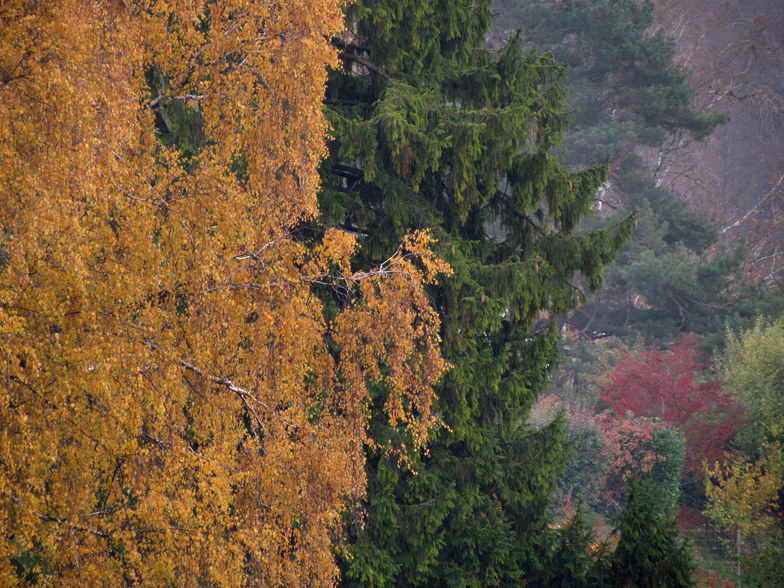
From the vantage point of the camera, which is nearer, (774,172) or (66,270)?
(66,270)

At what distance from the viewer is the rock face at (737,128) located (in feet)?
133

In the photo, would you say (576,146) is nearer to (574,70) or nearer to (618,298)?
(574,70)

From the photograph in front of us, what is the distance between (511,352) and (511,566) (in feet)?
8.75

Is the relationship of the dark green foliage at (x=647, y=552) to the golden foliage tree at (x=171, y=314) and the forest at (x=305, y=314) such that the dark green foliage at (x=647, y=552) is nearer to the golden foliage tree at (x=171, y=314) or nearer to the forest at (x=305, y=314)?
the forest at (x=305, y=314)

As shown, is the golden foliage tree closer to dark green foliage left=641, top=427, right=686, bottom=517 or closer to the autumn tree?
the autumn tree

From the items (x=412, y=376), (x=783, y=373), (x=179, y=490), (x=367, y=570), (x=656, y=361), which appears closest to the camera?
(x=179, y=490)

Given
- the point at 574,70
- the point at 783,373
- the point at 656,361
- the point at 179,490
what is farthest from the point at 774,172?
the point at 179,490

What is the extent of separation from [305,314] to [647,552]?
582cm

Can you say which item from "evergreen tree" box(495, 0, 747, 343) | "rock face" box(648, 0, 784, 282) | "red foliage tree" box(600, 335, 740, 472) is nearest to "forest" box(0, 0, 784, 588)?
"red foliage tree" box(600, 335, 740, 472)

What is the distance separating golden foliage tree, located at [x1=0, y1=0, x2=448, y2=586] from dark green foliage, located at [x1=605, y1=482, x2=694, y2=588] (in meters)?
4.27

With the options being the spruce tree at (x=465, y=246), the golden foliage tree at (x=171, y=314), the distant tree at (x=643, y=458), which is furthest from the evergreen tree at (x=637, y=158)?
the golden foliage tree at (x=171, y=314)

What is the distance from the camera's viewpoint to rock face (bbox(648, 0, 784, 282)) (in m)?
40.7

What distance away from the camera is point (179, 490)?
6133mm

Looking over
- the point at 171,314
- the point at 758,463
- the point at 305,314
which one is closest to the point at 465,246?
the point at 305,314
